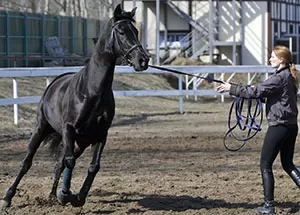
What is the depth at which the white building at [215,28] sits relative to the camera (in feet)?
149

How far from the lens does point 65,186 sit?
26.7ft

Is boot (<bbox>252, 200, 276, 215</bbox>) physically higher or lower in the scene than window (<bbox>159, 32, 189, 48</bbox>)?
lower

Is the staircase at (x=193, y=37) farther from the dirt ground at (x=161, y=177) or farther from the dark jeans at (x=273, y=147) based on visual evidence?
the dark jeans at (x=273, y=147)

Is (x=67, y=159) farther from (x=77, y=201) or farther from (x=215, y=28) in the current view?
(x=215, y=28)

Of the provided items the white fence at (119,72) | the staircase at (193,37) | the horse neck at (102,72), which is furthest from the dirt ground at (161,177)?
the staircase at (193,37)

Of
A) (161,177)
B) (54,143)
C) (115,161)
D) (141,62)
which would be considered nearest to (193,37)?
(115,161)

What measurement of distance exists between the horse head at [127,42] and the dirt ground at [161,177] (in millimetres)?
1628

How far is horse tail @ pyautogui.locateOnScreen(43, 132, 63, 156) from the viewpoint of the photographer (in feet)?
29.9

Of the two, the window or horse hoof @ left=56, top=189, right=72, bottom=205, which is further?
the window

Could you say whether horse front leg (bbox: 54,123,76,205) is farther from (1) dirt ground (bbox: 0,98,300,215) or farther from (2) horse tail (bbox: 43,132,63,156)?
(2) horse tail (bbox: 43,132,63,156)

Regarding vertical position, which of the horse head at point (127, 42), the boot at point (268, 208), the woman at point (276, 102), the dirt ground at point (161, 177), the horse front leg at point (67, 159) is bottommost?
the dirt ground at point (161, 177)

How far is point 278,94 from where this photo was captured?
773cm

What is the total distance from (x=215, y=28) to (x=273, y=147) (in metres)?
38.7

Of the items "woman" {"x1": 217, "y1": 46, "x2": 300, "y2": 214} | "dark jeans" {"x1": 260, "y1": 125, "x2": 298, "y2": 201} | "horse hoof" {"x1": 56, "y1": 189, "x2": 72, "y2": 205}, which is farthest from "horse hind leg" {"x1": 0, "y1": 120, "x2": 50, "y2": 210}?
"dark jeans" {"x1": 260, "y1": 125, "x2": 298, "y2": 201}
